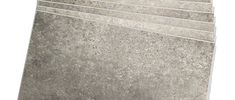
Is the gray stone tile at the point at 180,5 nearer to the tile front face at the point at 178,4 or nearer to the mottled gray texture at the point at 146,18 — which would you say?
the tile front face at the point at 178,4

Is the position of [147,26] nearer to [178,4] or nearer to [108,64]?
[178,4]

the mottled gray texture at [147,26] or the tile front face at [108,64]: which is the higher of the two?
the mottled gray texture at [147,26]

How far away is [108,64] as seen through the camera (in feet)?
7.37

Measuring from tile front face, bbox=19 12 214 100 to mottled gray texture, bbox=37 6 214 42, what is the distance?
0.03 m

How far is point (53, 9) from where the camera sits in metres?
2.48

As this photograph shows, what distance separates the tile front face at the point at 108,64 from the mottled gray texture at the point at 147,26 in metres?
0.03

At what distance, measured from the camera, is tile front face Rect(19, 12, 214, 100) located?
2.03 metres

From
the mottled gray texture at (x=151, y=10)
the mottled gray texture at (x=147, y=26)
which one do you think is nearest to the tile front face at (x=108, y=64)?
the mottled gray texture at (x=147, y=26)

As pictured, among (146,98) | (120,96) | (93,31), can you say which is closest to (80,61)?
(93,31)

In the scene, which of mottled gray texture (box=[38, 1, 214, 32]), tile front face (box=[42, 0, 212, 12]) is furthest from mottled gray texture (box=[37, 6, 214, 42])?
tile front face (box=[42, 0, 212, 12])

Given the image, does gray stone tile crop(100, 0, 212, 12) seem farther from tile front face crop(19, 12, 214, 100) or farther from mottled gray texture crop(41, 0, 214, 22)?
tile front face crop(19, 12, 214, 100)

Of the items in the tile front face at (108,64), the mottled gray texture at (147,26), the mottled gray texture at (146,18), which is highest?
the mottled gray texture at (146,18)

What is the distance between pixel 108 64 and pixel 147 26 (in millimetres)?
369

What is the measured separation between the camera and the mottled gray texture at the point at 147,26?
6.57 feet
